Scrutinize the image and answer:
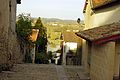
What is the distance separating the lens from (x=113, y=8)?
17578 mm

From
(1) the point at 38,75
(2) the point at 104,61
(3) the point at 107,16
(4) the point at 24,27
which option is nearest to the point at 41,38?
(4) the point at 24,27

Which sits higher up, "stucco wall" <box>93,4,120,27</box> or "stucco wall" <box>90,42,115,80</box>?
"stucco wall" <box>93,4,120,27</box>

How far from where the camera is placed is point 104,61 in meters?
13.6

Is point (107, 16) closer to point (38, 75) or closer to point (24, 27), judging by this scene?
point (38, 75)

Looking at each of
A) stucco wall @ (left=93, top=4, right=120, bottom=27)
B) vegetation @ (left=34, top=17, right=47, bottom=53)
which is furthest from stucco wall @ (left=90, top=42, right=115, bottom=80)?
vegetation @ (left=34, top=17, right=47, bottom=53)

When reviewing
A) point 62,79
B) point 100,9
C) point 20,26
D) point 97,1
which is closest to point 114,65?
point 62,79

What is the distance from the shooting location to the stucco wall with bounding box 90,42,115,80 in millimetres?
12859

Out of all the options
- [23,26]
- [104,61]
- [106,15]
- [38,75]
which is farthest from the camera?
[23,26]

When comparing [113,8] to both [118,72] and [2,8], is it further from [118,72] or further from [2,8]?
[2,8]

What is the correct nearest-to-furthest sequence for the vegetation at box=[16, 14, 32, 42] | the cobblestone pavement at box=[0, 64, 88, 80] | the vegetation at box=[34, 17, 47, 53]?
the cobblestone pavement at box=[0, 64, 88, 80] → the vegetation at box=[16, 14, 32, 42] → the vegetation at box=[34, 17, 47, 53]

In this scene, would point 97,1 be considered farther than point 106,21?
Yes

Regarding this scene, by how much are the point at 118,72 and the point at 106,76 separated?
534 mm

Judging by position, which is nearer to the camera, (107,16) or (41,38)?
(107,16)

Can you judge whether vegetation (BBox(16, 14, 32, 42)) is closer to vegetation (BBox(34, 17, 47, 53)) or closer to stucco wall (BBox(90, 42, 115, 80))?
vegetation (BBox(34, 17, 47, 53))
